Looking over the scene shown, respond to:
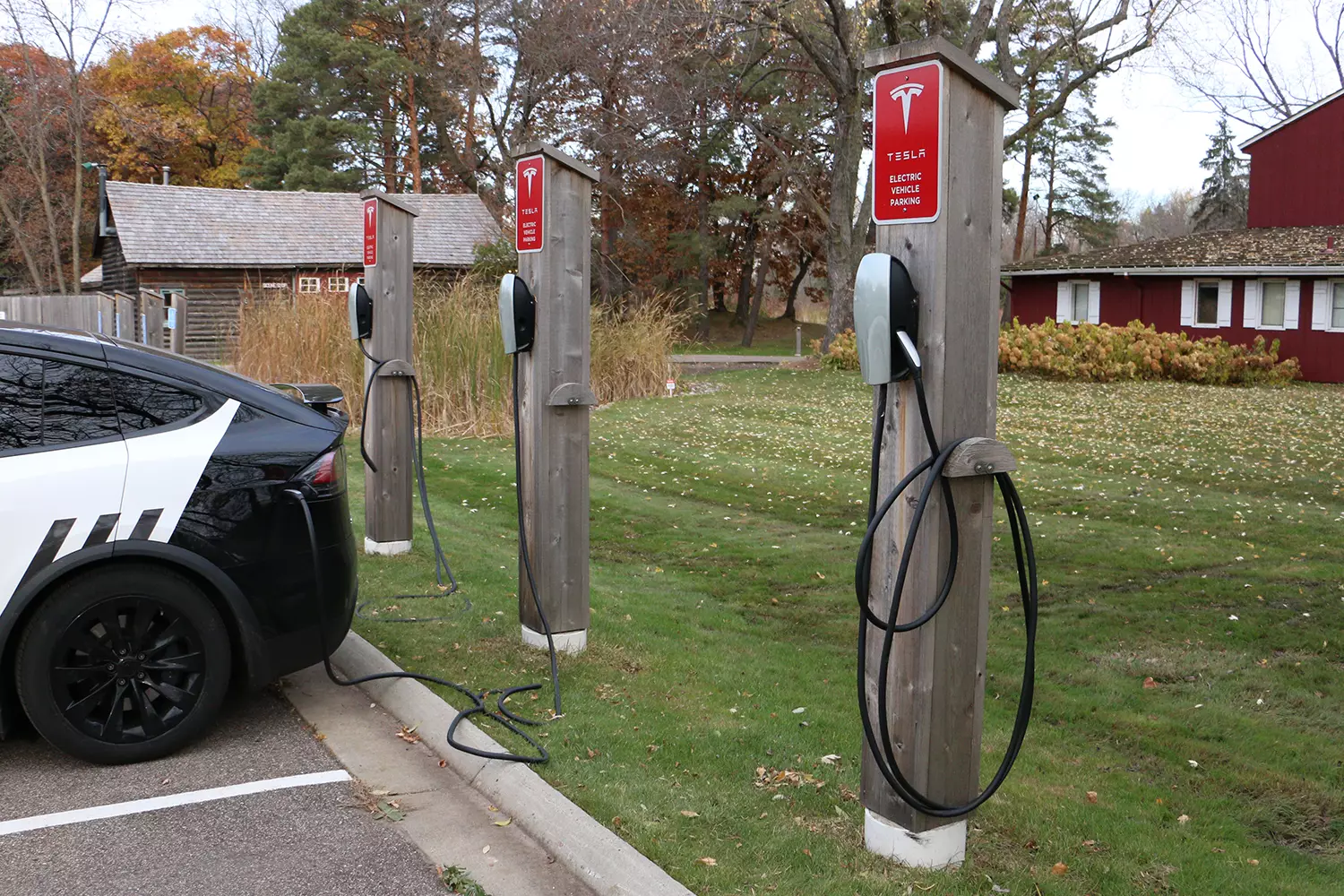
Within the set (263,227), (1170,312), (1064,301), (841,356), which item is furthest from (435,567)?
(263,227)

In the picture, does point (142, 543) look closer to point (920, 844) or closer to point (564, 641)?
point (564, 641)

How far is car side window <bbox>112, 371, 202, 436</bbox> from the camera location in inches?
197

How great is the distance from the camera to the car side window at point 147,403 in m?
5.00

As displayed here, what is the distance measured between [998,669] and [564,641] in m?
2.29

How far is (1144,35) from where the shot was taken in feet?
102

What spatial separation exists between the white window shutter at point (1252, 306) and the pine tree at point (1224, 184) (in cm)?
3706

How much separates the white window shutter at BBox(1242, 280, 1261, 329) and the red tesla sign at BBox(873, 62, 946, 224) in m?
30.4

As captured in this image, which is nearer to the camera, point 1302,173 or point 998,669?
point 998,669

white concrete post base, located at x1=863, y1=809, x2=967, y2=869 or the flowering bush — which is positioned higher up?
the flowering bush

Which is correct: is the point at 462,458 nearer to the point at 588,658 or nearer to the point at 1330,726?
the point at 588,658

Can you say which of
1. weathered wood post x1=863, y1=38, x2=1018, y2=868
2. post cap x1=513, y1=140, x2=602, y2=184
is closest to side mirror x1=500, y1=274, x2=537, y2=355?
post cap x1=513, y1=140, x2=602, y2=184

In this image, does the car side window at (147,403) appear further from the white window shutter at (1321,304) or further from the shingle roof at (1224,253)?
the white window shutter at (1321,304)

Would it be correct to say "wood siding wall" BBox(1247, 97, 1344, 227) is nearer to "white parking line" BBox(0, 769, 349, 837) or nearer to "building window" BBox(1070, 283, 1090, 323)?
"building window" BBox(1070, 283, 1090, 323)

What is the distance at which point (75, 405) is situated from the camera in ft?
16.2
